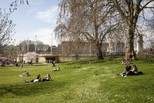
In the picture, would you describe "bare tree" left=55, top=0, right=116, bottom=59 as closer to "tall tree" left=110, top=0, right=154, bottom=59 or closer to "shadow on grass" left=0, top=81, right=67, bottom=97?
"tall tree" left=110, top=0, right=154, bottom=59

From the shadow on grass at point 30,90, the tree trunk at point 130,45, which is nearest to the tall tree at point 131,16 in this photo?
the tree trunk at point 130,45

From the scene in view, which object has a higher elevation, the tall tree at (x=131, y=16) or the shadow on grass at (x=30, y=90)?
the tall tree at (x=131, y=16)

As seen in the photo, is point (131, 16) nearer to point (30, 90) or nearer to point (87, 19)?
point (87, 19)

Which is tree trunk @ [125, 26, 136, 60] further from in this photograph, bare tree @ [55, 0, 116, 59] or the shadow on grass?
the shadow on grass

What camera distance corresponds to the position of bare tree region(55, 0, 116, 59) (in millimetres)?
43688

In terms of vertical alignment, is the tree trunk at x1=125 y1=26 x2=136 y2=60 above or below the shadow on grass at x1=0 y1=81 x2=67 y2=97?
above

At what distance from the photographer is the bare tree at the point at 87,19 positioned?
43.7 m

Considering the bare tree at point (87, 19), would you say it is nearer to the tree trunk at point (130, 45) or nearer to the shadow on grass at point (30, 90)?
the tree trunk at point (130, 45)

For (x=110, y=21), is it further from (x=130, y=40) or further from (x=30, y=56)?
(x=30, y=56)

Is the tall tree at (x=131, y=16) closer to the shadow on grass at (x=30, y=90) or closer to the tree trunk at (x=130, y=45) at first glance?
the tree trunk at (x=130, y=45)

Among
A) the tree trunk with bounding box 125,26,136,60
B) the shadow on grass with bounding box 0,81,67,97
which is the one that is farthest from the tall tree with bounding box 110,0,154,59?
the shadow on grass with bounding box 0,81,67,97

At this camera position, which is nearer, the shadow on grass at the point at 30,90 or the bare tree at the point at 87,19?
the shadow on grass at the point at 30,90

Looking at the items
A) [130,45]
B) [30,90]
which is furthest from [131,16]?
[30,90]

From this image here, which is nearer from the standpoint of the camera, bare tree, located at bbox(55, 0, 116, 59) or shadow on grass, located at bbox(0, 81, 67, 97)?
shadow on grass, located at bbox(0, 81, 67, 97)
